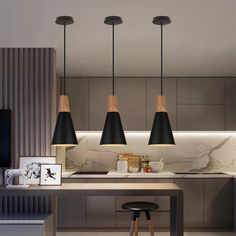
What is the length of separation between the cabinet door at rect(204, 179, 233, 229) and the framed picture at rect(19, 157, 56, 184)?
278cm

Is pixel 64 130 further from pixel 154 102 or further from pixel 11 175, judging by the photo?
pixel 154 102

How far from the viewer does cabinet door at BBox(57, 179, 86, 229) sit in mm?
5645

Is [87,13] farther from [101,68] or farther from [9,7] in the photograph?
[101,68]

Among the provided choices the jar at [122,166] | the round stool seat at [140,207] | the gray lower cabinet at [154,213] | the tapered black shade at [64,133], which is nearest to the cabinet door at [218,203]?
the gray lower cabinet at [154,213]

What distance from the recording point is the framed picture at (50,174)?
11.8ft

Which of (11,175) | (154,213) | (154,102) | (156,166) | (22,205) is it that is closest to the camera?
(11,175)

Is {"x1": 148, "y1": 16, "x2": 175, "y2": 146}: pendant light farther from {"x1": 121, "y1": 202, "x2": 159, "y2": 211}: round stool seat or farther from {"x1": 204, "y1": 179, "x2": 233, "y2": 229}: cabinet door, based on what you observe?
{"x1": 204, "y1": 179, "x2": 233, "y2": 229}: cabinet door

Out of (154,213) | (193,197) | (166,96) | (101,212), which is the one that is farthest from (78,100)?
(193,197)

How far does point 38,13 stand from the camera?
3.33m

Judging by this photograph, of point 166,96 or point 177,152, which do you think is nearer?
point 166,96

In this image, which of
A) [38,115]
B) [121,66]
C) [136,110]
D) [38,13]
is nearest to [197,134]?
[136,110]

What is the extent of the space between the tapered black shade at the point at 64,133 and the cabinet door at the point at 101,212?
272 cm

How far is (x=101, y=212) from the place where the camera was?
5.68m

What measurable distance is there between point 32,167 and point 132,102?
2578 mm
